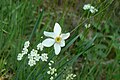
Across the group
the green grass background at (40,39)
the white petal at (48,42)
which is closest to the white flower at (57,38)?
the white petal at (48,42)

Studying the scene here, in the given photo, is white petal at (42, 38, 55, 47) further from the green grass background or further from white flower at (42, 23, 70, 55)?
the green grass background

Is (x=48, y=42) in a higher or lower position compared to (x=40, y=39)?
lower

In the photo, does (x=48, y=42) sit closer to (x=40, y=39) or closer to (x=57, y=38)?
(x=57, y=38)

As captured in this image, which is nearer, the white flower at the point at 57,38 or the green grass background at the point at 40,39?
the white flower at the point at 57,38

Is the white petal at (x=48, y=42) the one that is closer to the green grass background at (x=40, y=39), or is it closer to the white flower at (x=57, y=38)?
the white flower at (x=57, y=38)

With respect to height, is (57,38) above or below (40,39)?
below

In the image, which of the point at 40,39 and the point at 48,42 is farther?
the point at 40,39

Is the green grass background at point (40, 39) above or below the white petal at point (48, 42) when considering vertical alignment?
above

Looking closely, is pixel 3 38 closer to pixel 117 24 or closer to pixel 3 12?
pixel 3 12

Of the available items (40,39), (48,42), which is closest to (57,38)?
(48,42)

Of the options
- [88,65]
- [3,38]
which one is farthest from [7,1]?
[88,65]

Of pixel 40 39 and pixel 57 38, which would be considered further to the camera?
pixel 40 39

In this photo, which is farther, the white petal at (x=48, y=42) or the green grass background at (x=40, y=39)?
the green grass background at (x=40, y=39)
